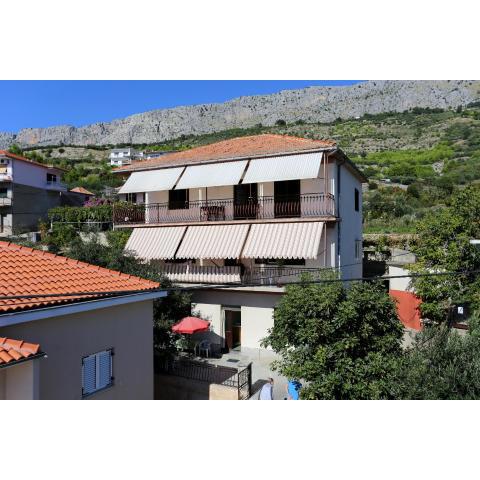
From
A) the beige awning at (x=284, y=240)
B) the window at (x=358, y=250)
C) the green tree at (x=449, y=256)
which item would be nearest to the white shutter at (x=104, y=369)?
the beige awning at (x=284, y=240)

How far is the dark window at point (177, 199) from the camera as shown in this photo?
23964 millimetres

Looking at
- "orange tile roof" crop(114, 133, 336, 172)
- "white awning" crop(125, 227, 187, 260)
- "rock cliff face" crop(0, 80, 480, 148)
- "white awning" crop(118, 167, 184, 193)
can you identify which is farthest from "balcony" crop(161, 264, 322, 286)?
"rock cliff face" crop(0, 80, 480, 148)

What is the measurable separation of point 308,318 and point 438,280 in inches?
391

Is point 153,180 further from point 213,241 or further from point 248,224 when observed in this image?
point 248,224

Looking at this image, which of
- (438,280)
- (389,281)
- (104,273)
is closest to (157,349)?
(104,273)

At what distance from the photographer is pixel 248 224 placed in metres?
20.7

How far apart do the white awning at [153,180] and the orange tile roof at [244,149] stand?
41 centimetres

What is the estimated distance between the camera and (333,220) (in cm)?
1933

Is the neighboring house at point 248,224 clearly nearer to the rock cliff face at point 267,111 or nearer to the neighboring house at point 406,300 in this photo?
the neighboring house at point 406,300

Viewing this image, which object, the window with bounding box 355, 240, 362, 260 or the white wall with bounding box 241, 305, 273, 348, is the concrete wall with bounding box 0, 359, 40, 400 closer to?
the white wall with bounding box 241, 305, 273, 348

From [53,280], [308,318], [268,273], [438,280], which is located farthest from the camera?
[268,273]

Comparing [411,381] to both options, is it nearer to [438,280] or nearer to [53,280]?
[53,280]

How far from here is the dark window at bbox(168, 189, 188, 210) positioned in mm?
23964

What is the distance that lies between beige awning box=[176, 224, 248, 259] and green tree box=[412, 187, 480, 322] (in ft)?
A: 30.3
